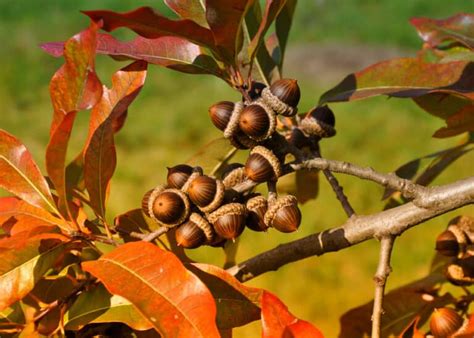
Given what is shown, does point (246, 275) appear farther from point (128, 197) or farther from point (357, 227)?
point (128, 197)

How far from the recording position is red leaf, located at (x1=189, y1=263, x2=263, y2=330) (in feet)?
2.10

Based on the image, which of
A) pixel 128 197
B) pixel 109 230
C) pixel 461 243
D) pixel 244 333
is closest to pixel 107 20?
pixel 109 230

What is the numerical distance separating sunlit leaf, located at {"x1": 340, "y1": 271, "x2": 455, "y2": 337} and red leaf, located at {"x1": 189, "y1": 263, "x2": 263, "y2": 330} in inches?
8.6

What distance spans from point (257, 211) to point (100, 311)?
150mm

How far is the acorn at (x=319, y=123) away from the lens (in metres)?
0.79

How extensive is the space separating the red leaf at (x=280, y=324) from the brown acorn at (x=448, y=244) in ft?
0.93

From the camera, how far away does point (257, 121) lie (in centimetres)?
64

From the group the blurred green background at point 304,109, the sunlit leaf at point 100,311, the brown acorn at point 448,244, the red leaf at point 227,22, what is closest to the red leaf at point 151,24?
the red leaf at point 227,22

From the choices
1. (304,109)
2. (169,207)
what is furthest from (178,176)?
(304,109)

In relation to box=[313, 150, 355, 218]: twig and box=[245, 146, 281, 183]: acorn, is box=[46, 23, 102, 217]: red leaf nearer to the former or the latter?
box=[245, 146, 281, 183]: acorn

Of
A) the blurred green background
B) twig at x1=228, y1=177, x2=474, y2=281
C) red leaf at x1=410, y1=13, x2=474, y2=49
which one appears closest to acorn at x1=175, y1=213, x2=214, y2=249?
twig at x1=228, y1=177, x2=474, y2=281

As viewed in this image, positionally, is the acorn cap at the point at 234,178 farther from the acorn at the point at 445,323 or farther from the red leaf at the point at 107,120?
the acorn at the point at 445,323

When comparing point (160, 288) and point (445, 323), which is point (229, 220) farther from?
point (445, 323)

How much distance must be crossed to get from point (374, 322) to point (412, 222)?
0.10m
